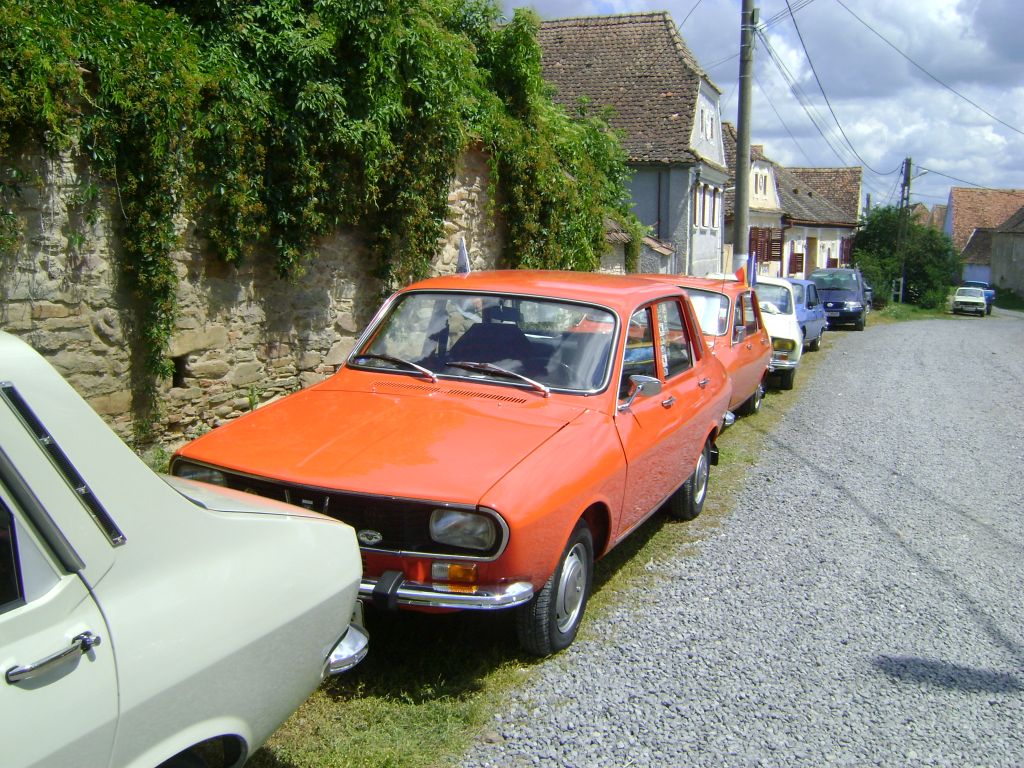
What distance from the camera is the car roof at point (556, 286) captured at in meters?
5.61

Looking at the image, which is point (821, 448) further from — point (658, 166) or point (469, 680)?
point (658, 166)

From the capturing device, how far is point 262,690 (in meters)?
2.51

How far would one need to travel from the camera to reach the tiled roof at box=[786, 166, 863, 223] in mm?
60438

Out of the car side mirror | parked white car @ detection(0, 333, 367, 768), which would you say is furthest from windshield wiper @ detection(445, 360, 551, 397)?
parked white car @ detection(0, 333, 367, 768)

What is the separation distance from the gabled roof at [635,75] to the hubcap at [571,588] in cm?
2214

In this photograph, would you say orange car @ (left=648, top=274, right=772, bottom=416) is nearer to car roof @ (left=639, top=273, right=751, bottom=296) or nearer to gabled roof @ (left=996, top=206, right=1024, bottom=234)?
car roof @ (left=639, top=273, right=751, bottom=296)

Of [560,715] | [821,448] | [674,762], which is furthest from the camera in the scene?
[821,448]

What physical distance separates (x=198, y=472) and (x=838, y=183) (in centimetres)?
6352

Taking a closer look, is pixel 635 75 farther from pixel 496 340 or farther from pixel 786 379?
pixel 496 340

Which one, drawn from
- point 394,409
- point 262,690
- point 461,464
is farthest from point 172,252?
point 262,690

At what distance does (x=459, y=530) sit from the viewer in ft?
12.9

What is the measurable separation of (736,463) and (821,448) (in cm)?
130

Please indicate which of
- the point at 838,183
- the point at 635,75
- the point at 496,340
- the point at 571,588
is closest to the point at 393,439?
the point at 571,588

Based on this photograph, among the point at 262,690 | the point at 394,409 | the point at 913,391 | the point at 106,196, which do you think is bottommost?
the point at 913,391
